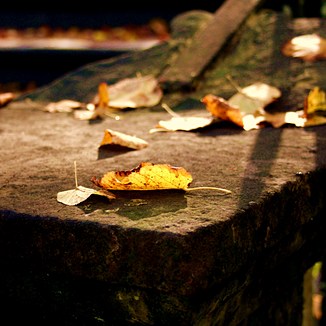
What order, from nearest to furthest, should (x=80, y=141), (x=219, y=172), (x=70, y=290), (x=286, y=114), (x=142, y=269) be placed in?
(x=142, y=269), (x=70, y=290), (x=219, y=172), (x=80, y=141), (x=286, y=114)

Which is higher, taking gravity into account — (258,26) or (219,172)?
(258,26)

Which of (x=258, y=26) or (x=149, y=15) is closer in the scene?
(x=258, y=26)

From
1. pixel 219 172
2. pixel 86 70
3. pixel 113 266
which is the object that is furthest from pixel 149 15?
pixel 113 266

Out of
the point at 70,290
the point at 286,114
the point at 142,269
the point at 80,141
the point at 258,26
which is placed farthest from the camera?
the point at 258,26

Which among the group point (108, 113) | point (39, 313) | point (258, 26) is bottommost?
point (39, 313)

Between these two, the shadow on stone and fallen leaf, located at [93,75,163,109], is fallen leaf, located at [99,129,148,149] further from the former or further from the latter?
fallen leaf, located at [93,75,163,109]

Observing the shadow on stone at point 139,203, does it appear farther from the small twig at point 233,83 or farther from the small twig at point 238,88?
the small twig at point 233,83

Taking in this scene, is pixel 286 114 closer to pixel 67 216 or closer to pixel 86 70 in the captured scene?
pixel 67 216
